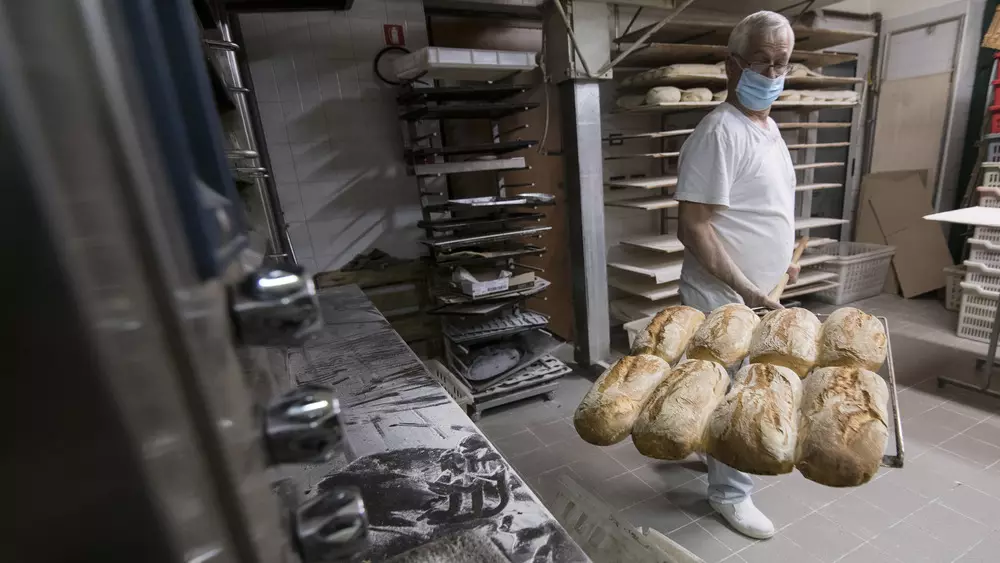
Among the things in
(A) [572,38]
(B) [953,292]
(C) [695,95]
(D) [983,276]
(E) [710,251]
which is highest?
(A) [572,38]

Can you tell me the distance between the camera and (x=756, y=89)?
1.66m

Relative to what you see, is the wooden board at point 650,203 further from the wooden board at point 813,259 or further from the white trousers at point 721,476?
the wooden board at point 813,259

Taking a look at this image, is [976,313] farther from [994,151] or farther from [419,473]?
[419,473]

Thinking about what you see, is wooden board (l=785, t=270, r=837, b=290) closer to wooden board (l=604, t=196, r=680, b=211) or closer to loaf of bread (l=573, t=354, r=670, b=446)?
wooden board (l=604, t=196, r=680, b=211)

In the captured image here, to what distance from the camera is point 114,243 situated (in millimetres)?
192

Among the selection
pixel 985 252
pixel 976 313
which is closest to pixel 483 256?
pixel 985 252

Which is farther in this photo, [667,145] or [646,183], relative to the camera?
[667,145]

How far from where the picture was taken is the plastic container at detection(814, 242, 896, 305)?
4016 mm

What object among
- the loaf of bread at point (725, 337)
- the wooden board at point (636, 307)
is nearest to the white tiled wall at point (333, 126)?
the wooden board at point (636, 307)

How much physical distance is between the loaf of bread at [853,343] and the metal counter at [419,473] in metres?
0.92

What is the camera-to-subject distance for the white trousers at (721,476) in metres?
1.79

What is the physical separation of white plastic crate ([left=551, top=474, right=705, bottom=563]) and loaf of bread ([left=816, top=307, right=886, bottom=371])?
2.06ft

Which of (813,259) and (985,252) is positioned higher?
(985,252)

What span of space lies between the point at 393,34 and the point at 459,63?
37.1 inches
